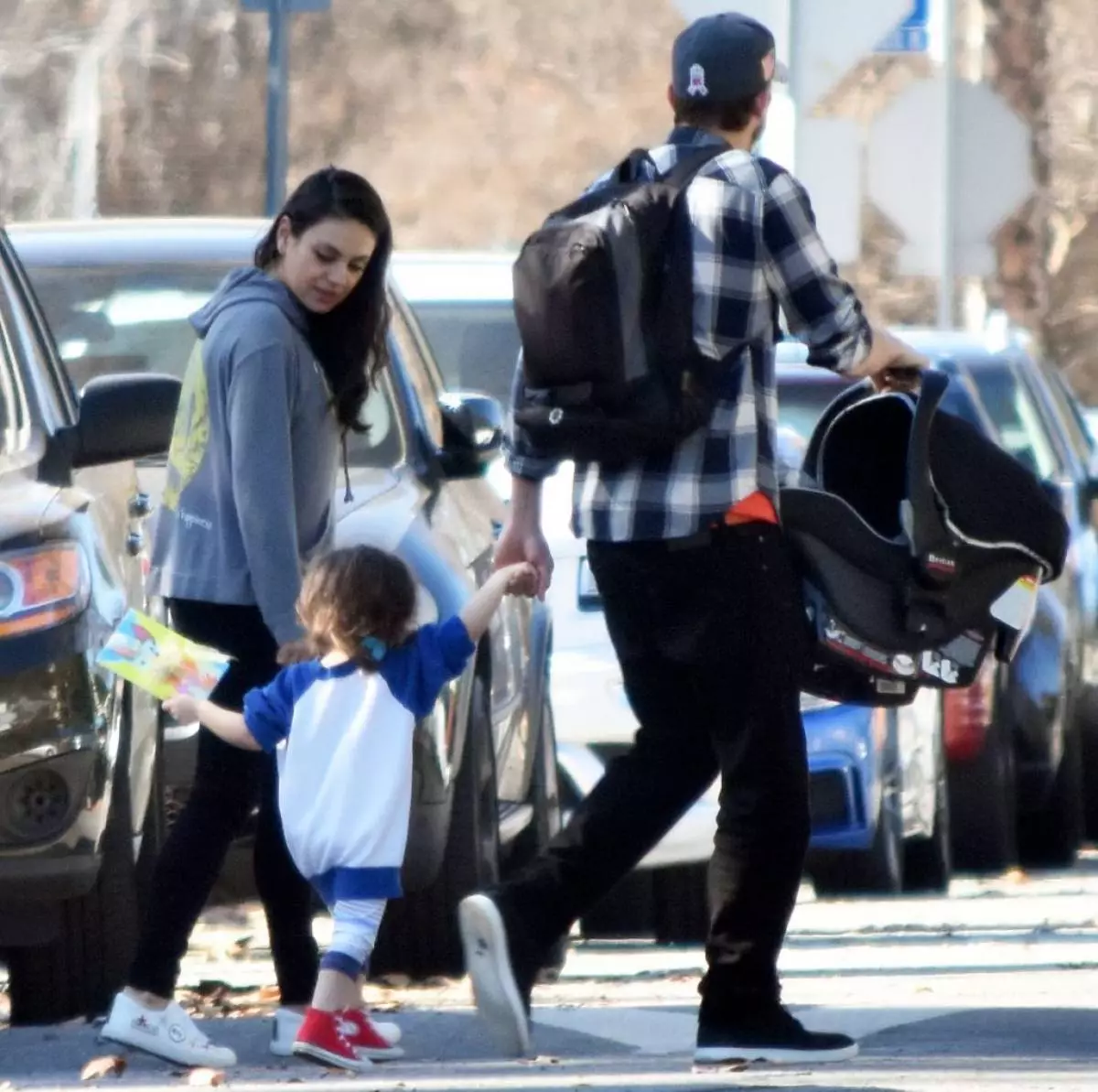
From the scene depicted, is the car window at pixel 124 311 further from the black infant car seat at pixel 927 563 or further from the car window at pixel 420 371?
the black infant car seat at pixel 927 563

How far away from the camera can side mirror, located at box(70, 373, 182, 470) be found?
7359 millimetres

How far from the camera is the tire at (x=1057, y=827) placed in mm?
13484

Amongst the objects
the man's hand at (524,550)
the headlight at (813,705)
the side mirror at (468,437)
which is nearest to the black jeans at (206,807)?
the man's hand at (524,550)

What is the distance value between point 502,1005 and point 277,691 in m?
0.69

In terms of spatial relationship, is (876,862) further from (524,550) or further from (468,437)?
(524,550)

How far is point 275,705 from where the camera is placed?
6.64 metres

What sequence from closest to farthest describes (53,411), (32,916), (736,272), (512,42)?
(736,272)
(32,916)
(53,411)
(512,42)

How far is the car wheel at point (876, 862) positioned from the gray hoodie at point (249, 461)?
4.04m

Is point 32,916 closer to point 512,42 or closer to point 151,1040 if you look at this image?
point 151,1040

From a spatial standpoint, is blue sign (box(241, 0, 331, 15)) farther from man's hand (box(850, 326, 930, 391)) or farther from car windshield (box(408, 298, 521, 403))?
man's hand (box(850, 326, 930, 391))

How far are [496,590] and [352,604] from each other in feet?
0.86

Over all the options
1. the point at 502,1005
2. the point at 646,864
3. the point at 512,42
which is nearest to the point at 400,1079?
the point at 502,1005

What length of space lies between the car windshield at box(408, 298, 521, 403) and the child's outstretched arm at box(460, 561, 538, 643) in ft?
16.8

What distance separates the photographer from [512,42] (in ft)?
174
